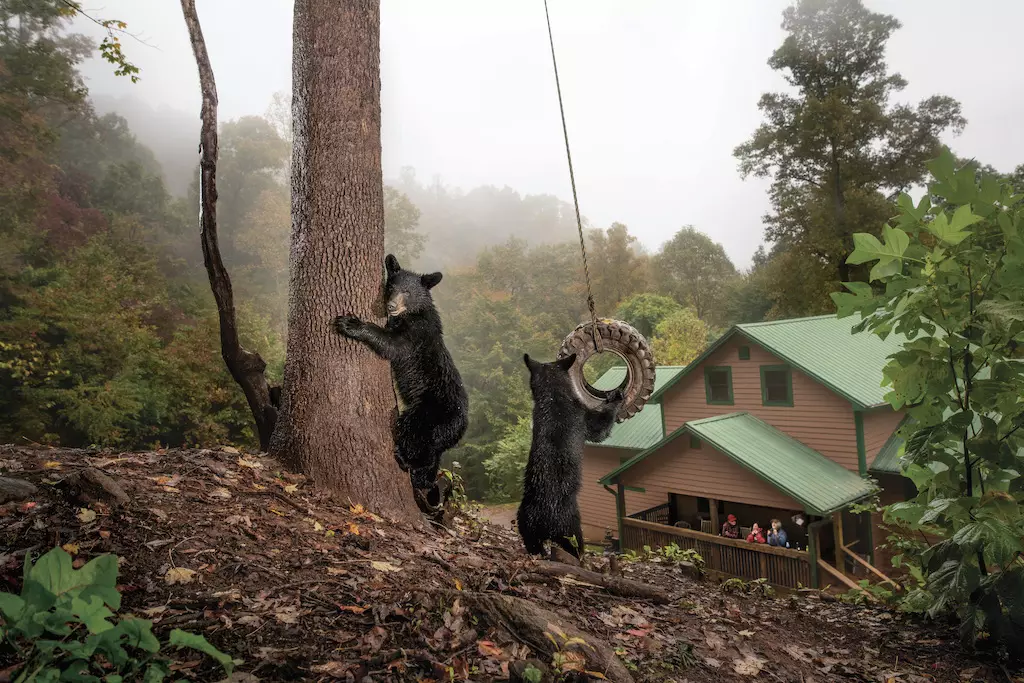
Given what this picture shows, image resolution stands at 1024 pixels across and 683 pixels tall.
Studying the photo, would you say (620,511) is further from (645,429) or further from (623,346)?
(623,346)

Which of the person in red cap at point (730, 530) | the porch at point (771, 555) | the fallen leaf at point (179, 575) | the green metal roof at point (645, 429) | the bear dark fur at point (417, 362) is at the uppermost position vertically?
the bear dark fur at point (417, 362)

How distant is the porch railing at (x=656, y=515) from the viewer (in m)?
10.1

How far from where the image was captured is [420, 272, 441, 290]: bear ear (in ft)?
9.63

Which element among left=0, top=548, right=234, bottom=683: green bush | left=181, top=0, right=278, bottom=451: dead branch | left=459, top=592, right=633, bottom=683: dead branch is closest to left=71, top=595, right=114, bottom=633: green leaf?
left=0, top=548, right=234, bottom=683: green bush

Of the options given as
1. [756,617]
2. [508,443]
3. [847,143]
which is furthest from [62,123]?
[847,143]

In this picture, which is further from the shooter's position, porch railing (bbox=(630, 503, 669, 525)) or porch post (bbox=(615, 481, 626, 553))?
porch railing (bbox=(630, 503, 669, 525))

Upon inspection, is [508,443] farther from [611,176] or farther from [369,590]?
[611,176]

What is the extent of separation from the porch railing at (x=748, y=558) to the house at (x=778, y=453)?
0.01 meters

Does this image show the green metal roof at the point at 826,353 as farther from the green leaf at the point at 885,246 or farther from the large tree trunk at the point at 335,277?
the large tree trunk at the point at 335,277

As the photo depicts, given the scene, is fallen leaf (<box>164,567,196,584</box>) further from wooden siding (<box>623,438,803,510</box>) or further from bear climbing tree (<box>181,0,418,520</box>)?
wooden siding (<box>623,438,803,510</box>)

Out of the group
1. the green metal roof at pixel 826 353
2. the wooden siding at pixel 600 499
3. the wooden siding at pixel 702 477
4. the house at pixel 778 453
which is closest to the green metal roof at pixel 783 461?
the house at pixel 778 453

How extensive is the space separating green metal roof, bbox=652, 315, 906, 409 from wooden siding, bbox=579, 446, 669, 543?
2297mm

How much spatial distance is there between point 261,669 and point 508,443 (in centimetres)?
648

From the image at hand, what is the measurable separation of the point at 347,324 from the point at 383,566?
1311mm
